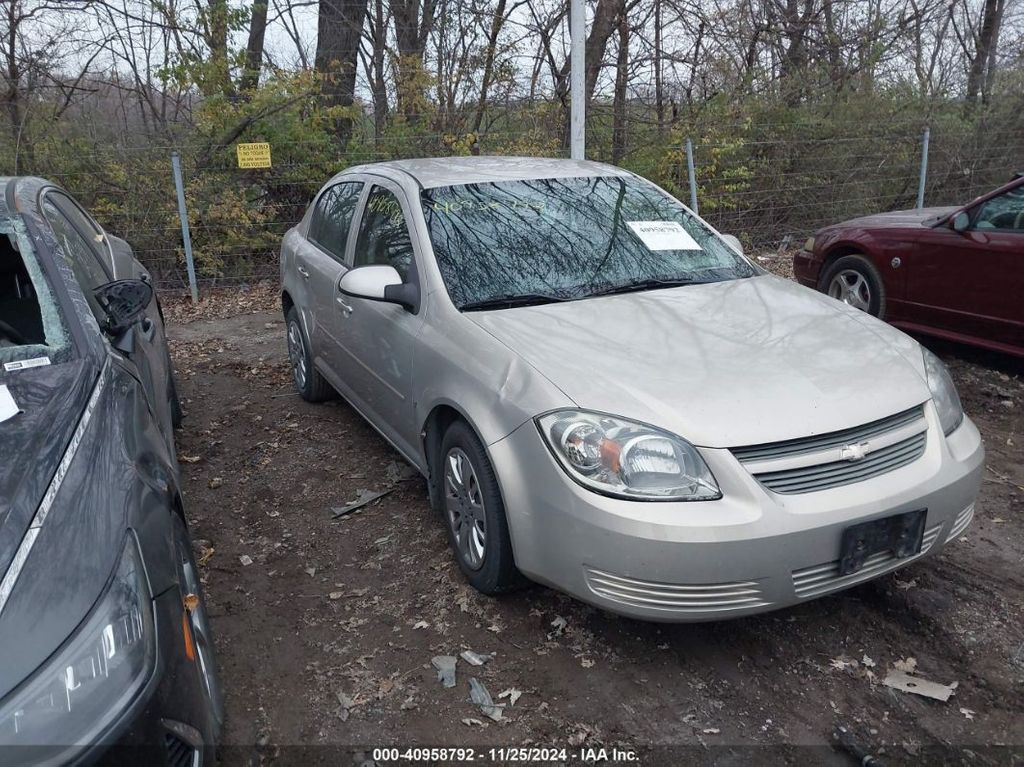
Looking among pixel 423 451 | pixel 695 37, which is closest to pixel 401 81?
pixel 695 37

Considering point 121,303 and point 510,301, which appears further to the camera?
point 510,301

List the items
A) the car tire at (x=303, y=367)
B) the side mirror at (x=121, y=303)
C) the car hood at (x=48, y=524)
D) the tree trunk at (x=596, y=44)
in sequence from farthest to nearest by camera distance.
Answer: the tree trunk at (x=596, y=44) < the car tire at (x=303, y=367) < the side mirror at (x=121, y=303) < the car hood at (x=48, y=524)

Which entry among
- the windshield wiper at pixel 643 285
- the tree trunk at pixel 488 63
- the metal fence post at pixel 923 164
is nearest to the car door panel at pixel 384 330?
the windshield wiper at pixel 643 285

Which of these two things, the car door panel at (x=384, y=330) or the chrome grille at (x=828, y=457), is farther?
the car door panel at (x=384, y=330)

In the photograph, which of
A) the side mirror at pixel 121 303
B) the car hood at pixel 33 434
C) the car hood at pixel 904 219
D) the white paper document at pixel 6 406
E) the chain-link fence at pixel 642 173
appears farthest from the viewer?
the chain-link fence at pixel 642 173

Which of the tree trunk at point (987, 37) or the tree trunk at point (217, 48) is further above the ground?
the tree trunk at point (987, 37)

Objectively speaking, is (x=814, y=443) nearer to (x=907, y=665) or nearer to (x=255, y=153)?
(x=907, y=665)

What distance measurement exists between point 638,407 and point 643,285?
1.15m

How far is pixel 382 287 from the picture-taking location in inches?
142

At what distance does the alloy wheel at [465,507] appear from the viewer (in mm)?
3168

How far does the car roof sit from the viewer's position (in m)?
4.19

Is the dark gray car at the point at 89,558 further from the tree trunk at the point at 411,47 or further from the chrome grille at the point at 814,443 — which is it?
the tree trunk at the point at 411,47

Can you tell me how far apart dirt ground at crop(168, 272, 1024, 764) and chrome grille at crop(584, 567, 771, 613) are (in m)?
0.36

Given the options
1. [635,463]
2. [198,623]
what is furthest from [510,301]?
[198,623]
